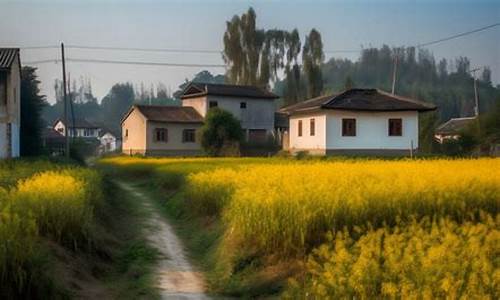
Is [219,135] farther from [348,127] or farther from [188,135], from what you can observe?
[348,127]

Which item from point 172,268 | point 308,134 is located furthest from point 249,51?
point 172,268

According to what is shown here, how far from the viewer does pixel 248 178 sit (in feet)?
50.5

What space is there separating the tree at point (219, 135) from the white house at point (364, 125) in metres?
6.25

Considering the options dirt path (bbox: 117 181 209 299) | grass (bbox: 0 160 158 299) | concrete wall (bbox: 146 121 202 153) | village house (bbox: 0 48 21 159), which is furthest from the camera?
concrete wall (bbox: 146 121 202 153)

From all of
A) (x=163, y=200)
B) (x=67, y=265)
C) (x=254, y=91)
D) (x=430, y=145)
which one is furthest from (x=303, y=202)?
(x=254, y=91)

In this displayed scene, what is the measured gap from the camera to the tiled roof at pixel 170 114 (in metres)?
50.4

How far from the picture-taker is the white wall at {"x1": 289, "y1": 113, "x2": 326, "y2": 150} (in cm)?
3934

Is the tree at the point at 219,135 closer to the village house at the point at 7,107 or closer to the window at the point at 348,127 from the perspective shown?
the window at the point at 348,127

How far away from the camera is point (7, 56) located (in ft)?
102

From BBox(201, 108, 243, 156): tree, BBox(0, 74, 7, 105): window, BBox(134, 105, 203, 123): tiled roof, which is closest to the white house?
BBox(201, 108, 243, 156): tree

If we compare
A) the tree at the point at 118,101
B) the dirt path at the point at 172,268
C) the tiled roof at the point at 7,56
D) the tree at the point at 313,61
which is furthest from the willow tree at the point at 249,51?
the tree at the point at 118,101

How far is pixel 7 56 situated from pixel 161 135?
66.1 ft

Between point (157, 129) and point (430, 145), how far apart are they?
21661 mm

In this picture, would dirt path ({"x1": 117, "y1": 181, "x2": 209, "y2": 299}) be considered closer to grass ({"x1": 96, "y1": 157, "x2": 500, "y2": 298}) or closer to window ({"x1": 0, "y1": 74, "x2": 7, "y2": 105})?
grass ({"x1": 96, "y1": 157, "x2": 500, "y2": 298})
